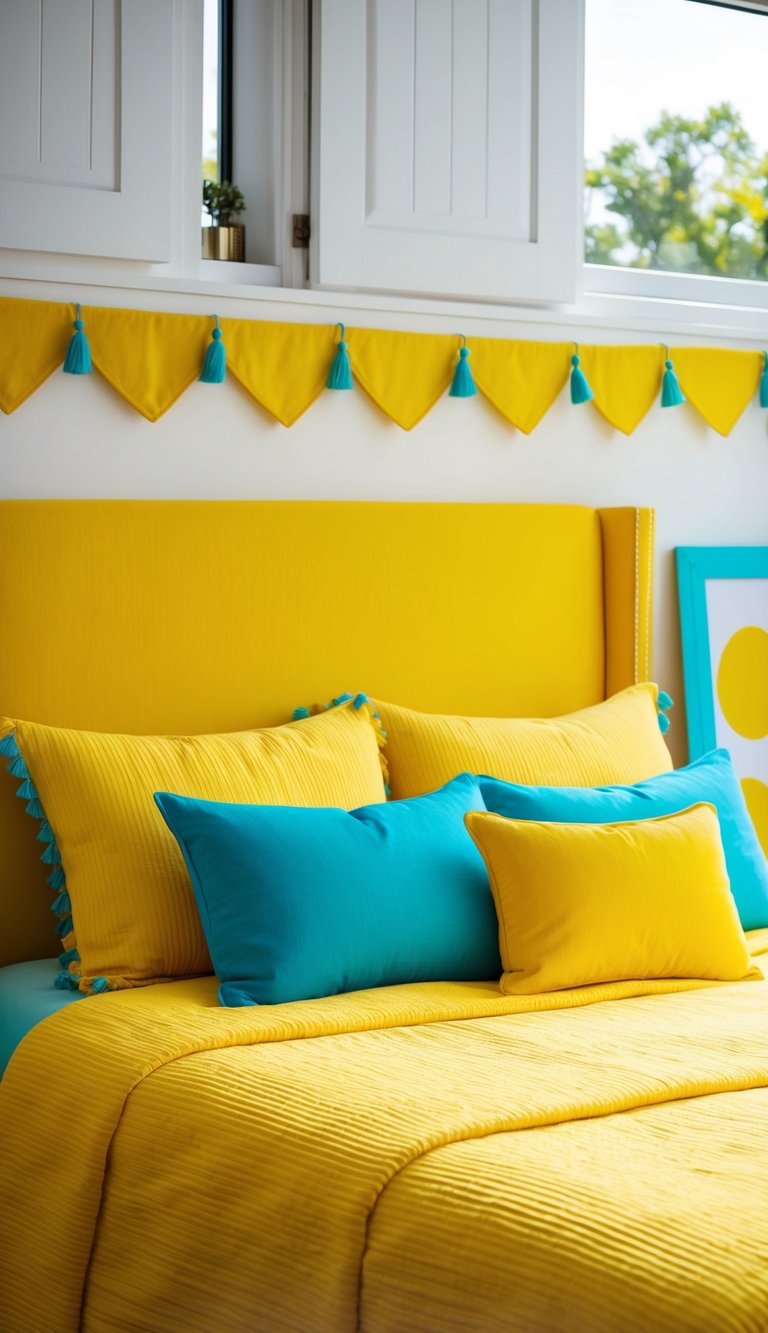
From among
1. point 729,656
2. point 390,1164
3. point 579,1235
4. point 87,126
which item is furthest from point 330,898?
point 729,656

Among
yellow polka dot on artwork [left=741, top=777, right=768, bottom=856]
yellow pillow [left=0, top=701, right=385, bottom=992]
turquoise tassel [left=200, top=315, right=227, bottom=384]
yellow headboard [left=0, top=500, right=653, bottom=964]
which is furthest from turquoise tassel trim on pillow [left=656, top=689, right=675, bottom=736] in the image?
turquoise tassel [left=200, top=315, right=227, bottom=384]

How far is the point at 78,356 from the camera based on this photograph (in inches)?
96.3

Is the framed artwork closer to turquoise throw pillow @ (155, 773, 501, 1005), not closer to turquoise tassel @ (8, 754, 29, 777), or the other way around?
turquoise throw pillow @ (155, 773, 501, 1005)

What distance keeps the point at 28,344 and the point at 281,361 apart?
0.47 meters

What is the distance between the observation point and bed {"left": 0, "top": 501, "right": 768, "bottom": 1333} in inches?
51.3

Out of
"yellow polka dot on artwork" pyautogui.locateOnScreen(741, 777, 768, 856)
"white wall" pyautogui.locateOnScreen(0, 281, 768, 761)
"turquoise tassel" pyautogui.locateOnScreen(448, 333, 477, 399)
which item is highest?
"turquoise tassel" pyautogui.locateOnScreen(448, 333, 477, 399)

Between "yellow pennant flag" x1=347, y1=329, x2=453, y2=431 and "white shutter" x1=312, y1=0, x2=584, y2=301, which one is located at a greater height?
"white shutter" x1=312, y1=0, x2=584, y2=301

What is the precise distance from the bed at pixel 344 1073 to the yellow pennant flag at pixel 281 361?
203 mm

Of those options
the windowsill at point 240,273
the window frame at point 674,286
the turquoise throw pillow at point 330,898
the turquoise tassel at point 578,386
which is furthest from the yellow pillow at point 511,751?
the window frame at point 674,286

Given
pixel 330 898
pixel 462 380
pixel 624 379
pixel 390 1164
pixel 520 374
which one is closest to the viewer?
pixel 390 1164

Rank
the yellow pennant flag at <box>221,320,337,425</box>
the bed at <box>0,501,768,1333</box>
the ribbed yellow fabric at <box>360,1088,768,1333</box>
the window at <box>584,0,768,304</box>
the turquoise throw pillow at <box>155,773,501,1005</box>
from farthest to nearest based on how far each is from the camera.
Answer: the window at <box>584,0,768,304</box>, the yellow pennant flag at <box>221,320,337,425</box>, the turquoise throw pillow at <box>155,773,501,1005</box>, the bed at <box>0,501,768,1333</box>, the ribbed yellow fabric at <box>360,1088,768,1333</box>

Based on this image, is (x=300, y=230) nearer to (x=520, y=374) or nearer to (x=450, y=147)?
(x=450, y=147)

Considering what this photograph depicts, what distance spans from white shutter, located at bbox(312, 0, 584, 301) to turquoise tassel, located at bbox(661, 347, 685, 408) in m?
0.28

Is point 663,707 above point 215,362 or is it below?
below
